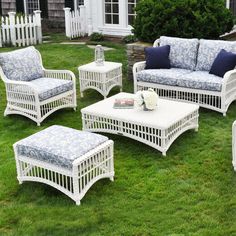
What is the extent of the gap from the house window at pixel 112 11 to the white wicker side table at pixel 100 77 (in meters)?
5.17

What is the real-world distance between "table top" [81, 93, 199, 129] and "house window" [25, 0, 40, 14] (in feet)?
32.4

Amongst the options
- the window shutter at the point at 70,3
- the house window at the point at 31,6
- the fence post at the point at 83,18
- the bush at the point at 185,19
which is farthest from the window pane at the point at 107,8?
the bush at the point at 185,19

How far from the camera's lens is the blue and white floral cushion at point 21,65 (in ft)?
23.2

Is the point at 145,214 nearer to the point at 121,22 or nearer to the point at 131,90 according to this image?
the point at 131,90

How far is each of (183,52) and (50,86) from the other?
2.26 m

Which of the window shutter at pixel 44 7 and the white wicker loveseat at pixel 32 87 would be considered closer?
the white wicker loveseat at pixel 32 87

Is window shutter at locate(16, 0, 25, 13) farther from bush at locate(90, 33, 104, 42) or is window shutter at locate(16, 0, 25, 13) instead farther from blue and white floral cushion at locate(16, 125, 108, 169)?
blue and white floral cushion at locate(16, 125, 108, 169)

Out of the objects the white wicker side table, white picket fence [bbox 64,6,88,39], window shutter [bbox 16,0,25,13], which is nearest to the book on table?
the white wicker side table

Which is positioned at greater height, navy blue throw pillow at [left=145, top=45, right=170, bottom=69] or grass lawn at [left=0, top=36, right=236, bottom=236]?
navy blue throw pillow at [left=145, top=45, right=170, bottom=69]

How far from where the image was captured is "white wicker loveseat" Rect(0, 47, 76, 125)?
677 cm

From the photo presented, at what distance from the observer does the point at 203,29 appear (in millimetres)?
8516

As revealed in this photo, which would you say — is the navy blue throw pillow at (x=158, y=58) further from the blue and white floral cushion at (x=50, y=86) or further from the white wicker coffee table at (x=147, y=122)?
the white wicker coffee table at (x=147, y=122)

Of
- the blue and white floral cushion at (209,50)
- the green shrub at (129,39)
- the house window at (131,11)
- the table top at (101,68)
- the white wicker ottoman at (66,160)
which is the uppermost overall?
the house window at (131,11)

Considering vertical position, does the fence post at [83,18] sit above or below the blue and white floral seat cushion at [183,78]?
above
